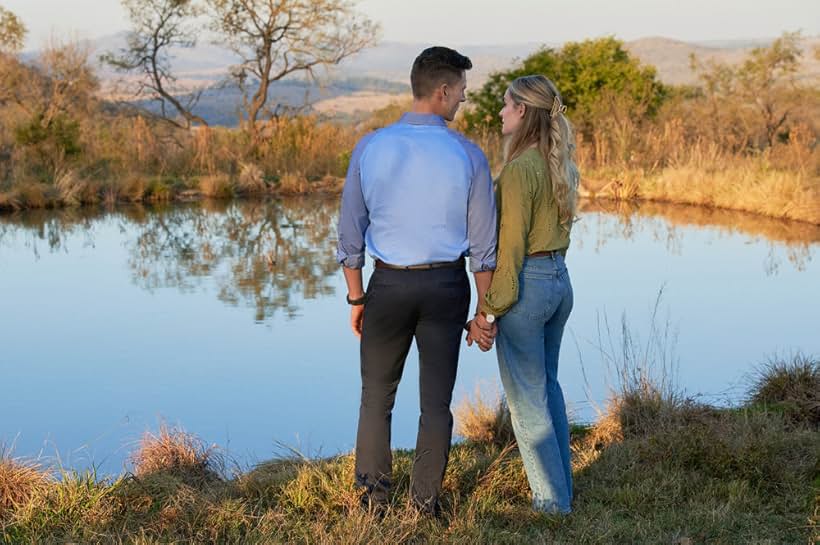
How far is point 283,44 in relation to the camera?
23297 mm

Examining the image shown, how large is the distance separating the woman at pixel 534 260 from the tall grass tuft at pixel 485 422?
121 cm

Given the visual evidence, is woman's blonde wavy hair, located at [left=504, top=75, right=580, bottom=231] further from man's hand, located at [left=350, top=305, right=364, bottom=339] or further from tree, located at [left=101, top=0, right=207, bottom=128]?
tree, located at [left=101, top=0, right=207, bottom=128]

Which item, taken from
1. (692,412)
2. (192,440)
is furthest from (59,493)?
(692,412)

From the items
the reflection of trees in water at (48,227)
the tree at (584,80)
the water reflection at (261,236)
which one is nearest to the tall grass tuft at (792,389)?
the water reflection at (261,236)

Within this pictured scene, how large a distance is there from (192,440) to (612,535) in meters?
2.14

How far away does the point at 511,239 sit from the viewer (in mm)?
3451

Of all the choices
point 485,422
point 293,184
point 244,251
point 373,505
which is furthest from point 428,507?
point 293,184

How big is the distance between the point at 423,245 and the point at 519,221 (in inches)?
13.3

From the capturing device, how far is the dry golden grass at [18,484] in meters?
3.68

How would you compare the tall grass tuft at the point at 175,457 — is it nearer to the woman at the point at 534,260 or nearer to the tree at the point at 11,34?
the woman at the point at 534,260

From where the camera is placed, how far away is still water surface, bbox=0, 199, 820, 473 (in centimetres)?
605

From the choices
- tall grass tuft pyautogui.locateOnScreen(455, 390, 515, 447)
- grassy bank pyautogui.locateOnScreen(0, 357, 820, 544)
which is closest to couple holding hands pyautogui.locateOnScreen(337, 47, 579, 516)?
grassy bank pyautogui.locateOnScreen(0, 357, 820, 544)

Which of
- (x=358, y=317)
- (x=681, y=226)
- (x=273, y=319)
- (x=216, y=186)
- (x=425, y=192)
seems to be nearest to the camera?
(x=425, y=192)

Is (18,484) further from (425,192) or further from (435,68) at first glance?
(435,68)
